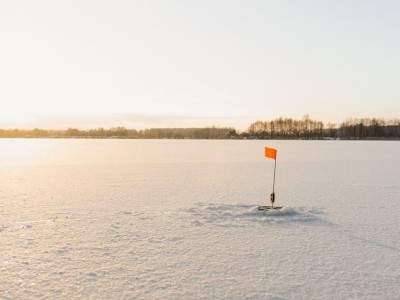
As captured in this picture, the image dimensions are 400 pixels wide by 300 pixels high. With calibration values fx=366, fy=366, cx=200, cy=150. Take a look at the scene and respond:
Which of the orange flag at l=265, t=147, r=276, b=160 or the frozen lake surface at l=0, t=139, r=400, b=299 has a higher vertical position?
the orange flag at l=265, t=147, r=276, b=160

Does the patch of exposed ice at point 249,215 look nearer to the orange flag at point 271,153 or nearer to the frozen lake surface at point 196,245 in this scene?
the frozen lake surface at point 196,245

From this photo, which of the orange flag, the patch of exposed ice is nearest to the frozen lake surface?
the patch of exposed ice

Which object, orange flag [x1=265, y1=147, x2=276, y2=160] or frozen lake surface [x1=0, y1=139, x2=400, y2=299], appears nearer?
frozen lake surface [x1=0, y1=139, x2=400, y2=299]

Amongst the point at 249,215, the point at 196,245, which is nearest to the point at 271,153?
the point at 249,215

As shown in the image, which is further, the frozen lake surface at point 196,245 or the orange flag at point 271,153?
the orange flag at point 271,153

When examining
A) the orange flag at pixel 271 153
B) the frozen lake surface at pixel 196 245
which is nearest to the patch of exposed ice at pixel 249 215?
the frozen lake surface at pixel 196 245

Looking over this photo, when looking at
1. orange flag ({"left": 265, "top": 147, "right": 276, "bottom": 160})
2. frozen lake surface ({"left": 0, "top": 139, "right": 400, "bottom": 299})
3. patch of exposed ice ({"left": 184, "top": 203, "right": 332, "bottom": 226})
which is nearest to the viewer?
frozen lake surface ({"left": 0, "top": 139, "right": 400, "bottom": 299})

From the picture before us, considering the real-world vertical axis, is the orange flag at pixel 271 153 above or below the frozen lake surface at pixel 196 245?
above

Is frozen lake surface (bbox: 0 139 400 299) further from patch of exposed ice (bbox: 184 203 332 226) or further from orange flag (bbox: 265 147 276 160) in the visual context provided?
orange flag (bbox: 265 147 276 160)

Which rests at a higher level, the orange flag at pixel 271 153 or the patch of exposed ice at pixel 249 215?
the orange flag at pixel 271 153

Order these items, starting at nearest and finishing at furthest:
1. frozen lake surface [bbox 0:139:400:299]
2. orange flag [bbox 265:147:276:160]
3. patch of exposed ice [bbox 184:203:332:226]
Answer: frozen lake surface [bbox 0:139:400:299] → patch of exposed ice [bbox 184:203:332:226] → orange flag [bbox 265:147:276:160]

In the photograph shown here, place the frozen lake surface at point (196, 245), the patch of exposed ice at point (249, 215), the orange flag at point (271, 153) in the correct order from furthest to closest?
1. the orange flag at point (271, 153)
2. the patch of exposed ice at point (249, 215)
3. the frozen lake surface at point (196, 245)

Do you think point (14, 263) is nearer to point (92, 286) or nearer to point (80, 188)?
point (92, 286)

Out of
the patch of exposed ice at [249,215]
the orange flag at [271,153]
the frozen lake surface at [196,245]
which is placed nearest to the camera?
the frozen lake surface at [196,245]
